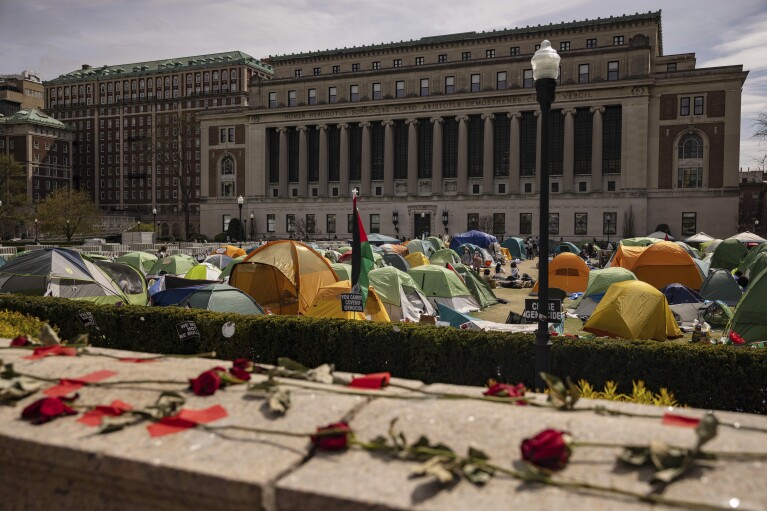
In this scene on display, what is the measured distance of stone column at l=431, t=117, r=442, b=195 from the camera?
81.5 m

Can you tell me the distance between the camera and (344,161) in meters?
86.4

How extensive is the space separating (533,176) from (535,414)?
77.1m

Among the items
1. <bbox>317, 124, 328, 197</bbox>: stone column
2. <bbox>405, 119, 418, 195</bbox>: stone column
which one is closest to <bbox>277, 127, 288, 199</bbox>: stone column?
<bbox>317, 124, 328, 197</bbox>: stone column

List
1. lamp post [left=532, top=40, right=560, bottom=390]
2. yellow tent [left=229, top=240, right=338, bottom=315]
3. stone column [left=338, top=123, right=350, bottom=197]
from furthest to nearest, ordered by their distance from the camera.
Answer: stone column [left=338, top=123, right=350, bottom=197], yellow tent [left=229, top=240, right=338, bottom=315], lamp post [left=532, top=40, right=560, bottom=390]

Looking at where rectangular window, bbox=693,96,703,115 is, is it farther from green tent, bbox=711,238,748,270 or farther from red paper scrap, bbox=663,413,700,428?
red paper scrap, bbox=663,413,700,428

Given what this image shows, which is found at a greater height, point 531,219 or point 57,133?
point 57,133

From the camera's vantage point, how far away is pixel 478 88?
80250 millimetres

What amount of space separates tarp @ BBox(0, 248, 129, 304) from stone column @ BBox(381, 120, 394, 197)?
221ft

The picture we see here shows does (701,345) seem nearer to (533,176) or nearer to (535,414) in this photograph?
(535,414)

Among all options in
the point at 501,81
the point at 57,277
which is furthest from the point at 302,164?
the point at 57,277

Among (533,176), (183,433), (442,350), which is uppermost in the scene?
(533,176)

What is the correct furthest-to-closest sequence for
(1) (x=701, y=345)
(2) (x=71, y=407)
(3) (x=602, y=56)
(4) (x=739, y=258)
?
(3) (x=602, y=56)
(4) (x=739, y=258)
(1) (x=701, y=345)
(2) (x=71, y=407)

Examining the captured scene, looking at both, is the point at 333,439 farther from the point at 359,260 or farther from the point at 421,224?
the point at 421,224

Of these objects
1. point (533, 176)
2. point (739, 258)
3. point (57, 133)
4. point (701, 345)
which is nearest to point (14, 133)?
point (57, 133)
